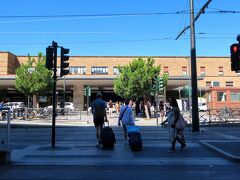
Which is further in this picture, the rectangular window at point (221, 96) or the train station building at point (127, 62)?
the train station building at point (127, 62)

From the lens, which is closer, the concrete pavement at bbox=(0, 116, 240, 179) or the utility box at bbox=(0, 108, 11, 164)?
the concrete pavement at bbox=(0, 116, 240, 179)

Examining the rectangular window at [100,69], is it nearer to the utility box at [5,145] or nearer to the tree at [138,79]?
the tree at [138,79]

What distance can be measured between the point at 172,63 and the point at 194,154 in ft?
238

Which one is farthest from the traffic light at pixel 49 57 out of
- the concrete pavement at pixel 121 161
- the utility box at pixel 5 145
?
the utility box at pixel 5 145

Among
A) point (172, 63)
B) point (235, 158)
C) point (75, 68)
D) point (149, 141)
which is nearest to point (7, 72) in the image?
point (75, 68)

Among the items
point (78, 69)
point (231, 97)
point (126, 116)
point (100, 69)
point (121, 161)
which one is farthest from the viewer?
point (100, 69)

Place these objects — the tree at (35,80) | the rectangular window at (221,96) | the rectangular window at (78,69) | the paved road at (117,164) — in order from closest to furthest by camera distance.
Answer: the paved road at (117,164)
the tree at (35,80)
the rectangular window at (221,96)
the rectangular window at (78,69)

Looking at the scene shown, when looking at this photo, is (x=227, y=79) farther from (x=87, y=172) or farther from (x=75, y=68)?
(x=87, y=172)

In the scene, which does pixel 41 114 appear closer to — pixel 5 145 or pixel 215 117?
pixel 215 117

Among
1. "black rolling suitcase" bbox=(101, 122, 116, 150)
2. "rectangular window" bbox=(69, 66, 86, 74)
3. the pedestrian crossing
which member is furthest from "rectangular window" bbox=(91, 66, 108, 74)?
"black rolling suitcase" bbox=(101, 122, 116, 150)

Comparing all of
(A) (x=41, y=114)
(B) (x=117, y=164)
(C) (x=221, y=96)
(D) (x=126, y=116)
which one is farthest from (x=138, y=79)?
(B) (x=117, y=164)

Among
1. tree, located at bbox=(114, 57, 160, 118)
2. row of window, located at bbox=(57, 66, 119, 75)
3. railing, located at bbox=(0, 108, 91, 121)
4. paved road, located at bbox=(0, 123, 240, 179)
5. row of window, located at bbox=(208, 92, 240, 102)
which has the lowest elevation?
paved road, located at bbox=(0, 123, 240, 179)

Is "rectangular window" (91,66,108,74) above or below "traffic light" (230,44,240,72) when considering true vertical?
above

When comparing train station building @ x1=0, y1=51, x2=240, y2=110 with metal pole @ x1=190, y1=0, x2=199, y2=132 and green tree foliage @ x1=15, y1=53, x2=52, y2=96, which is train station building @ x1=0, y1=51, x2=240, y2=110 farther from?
metal pole @ x1=190, y1=0, x2=199, y2=132
